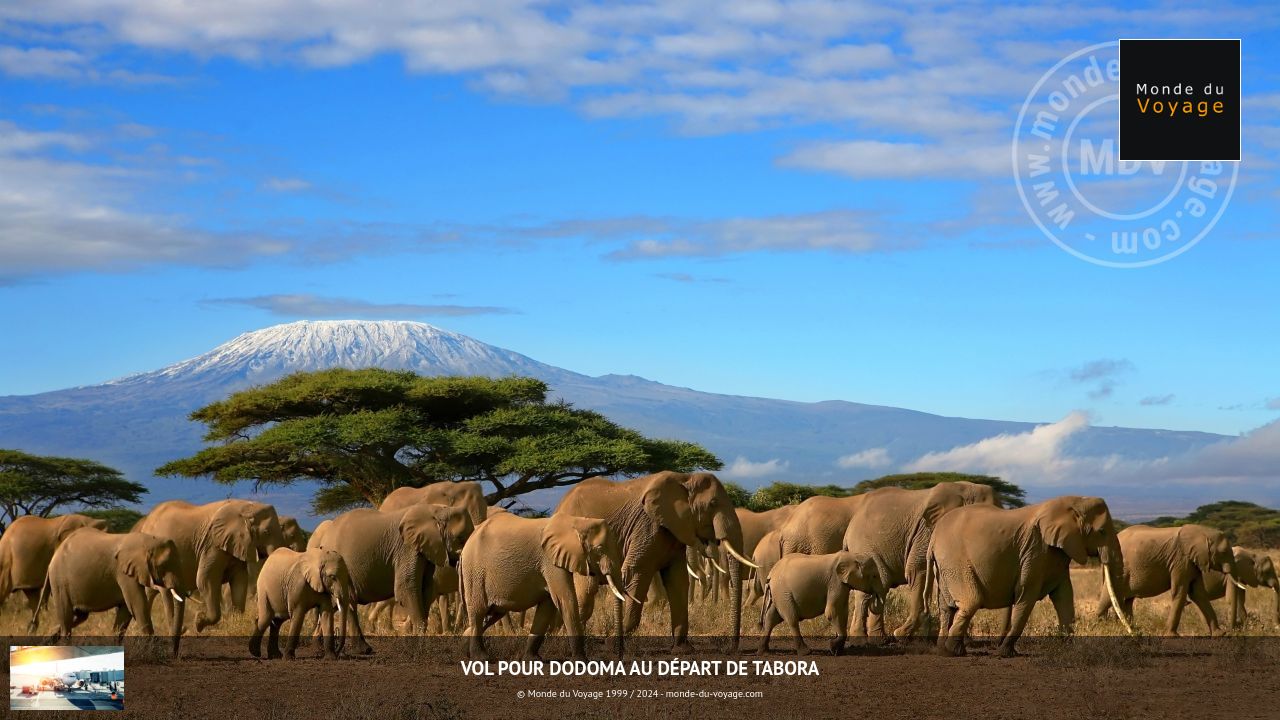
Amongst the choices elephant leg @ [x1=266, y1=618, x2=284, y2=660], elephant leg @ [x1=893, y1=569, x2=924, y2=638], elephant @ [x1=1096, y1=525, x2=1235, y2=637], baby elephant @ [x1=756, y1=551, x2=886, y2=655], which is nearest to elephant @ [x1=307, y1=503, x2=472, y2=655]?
elephant leg @ [x1=266, y1=618, x2=284, y2=660]

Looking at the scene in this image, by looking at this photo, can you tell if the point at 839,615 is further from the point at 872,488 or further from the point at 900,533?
the point at 872,488

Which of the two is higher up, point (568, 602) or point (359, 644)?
point (568, 602)

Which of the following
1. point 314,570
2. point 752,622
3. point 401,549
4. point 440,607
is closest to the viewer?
point 314,570

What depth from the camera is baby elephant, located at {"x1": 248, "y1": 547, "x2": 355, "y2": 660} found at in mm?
17641

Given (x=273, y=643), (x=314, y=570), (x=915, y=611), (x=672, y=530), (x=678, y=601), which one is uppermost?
(x=672, y=530)

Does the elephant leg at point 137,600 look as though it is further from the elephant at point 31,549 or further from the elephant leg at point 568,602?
the elephant at point 31,549

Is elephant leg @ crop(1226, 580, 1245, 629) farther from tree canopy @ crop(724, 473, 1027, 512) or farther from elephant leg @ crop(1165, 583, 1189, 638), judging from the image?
tree canopy @ crop(724, 473, 1027, 512)

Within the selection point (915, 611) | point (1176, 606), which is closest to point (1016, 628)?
point (915, 611)

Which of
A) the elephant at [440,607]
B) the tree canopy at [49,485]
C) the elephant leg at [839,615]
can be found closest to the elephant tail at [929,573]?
the elephant leg at [839,615]

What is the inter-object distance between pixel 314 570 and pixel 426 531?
2047 mm

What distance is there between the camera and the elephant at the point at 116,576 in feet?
60.0

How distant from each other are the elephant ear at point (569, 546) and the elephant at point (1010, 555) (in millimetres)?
4355

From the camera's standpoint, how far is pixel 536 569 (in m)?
17.5

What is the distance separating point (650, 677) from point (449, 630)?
5.50 meters
